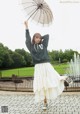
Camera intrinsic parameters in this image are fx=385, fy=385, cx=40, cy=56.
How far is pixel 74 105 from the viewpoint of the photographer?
10656mm

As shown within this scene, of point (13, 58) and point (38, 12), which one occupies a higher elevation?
point (13, 58)

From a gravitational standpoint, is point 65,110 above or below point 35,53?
below

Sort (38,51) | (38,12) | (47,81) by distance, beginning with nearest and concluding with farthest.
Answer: (47,81) < (38,51) < (38,12)

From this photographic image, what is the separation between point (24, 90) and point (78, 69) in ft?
37.9

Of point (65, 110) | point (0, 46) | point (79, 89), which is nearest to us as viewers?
point (65, 110)

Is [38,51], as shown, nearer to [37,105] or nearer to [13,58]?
[37,105]

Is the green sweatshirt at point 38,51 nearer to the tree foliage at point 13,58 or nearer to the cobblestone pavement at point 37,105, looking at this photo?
the cobblestone pavement at point 37,105

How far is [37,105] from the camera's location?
35.9ft

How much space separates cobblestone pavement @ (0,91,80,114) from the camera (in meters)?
9.93

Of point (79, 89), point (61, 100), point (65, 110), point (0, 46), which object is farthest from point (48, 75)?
point (0, 46)

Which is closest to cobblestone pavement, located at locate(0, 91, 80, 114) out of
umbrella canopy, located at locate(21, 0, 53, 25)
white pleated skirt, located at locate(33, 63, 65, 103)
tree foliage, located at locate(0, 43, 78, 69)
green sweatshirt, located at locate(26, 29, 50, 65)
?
white pleated skirt, located at locate(33, 63, 65, 103)

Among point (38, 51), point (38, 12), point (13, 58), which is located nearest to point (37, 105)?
point (38, 51)

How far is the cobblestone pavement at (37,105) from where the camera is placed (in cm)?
993

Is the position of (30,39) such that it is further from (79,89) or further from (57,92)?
(79,89)
